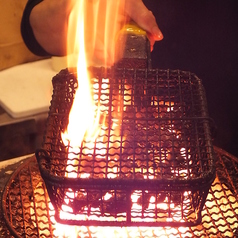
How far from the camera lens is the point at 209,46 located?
1.18m

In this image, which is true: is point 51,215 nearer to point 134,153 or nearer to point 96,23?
point 134,153

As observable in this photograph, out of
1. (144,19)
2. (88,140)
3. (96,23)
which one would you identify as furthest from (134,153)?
(96,23)

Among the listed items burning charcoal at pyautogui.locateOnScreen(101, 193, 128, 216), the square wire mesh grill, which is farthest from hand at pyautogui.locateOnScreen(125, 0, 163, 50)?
burning charcoal at pyautogui.locateOnScreen(101, 193, 128, 216)

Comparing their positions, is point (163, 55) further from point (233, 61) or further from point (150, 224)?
point (150, 224)

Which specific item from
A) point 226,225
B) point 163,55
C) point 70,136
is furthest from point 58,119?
point 163,55

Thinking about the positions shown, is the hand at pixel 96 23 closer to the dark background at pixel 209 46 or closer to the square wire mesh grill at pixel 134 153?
the square wire mesh grill at pixel 134 153

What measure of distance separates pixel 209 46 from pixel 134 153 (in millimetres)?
654

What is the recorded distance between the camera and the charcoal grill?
2.49 ft

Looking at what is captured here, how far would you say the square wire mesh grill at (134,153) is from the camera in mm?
610

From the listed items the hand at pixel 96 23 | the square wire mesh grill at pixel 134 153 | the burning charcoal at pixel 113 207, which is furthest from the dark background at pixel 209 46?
the burning charcoal at pixel 113 207

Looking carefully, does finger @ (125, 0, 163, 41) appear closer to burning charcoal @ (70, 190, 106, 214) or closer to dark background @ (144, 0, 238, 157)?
dark background @ (144, 0, 238, 157)

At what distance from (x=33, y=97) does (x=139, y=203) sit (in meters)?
0.85

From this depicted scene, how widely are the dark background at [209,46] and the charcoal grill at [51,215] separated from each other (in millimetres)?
320

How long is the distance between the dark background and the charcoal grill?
0.32 m
